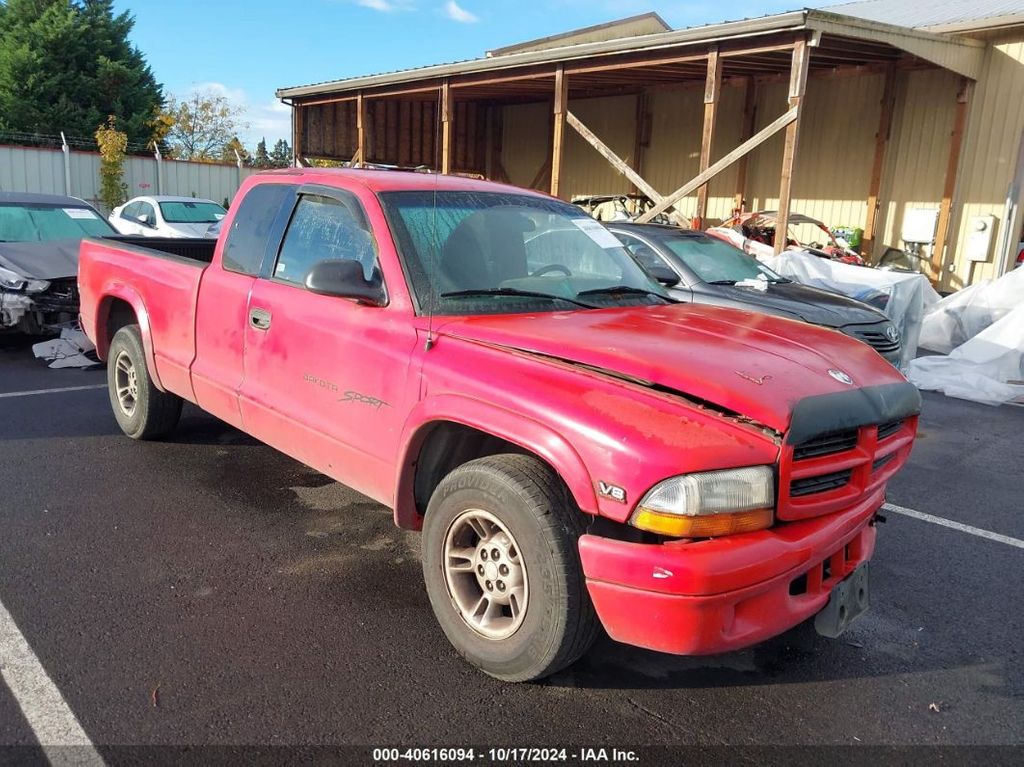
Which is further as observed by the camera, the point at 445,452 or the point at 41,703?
Result: the point at 445,452

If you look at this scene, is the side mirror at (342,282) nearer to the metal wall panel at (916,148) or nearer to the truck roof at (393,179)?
the truck roof at (393,179)

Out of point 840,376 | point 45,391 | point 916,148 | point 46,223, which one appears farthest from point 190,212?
point 840,376

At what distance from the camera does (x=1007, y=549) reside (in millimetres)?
4395

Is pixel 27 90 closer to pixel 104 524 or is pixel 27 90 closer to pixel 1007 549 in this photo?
pixel 104 524

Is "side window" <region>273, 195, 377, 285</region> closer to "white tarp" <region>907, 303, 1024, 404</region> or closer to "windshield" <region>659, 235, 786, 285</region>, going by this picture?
"windshield" <region>659, 235, 786, 285</region>

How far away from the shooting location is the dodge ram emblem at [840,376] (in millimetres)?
2883

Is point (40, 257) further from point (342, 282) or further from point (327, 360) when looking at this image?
point (342, 282)

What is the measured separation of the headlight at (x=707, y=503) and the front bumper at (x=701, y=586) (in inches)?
1.9

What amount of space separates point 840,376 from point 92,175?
86.8 ft

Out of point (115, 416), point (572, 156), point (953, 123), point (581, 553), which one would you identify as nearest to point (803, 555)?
point (581, 553)

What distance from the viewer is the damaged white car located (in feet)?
26.1

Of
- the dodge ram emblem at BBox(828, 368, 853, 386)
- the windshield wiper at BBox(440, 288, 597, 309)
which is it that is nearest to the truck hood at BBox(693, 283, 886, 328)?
the windshield wiper at BBox(440, 288, 597, 309)

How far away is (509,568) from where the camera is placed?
2871mm

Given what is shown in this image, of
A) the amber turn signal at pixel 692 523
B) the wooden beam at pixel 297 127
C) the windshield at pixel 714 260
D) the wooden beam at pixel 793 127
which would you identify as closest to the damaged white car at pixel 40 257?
the windshield at pixel 714 260
